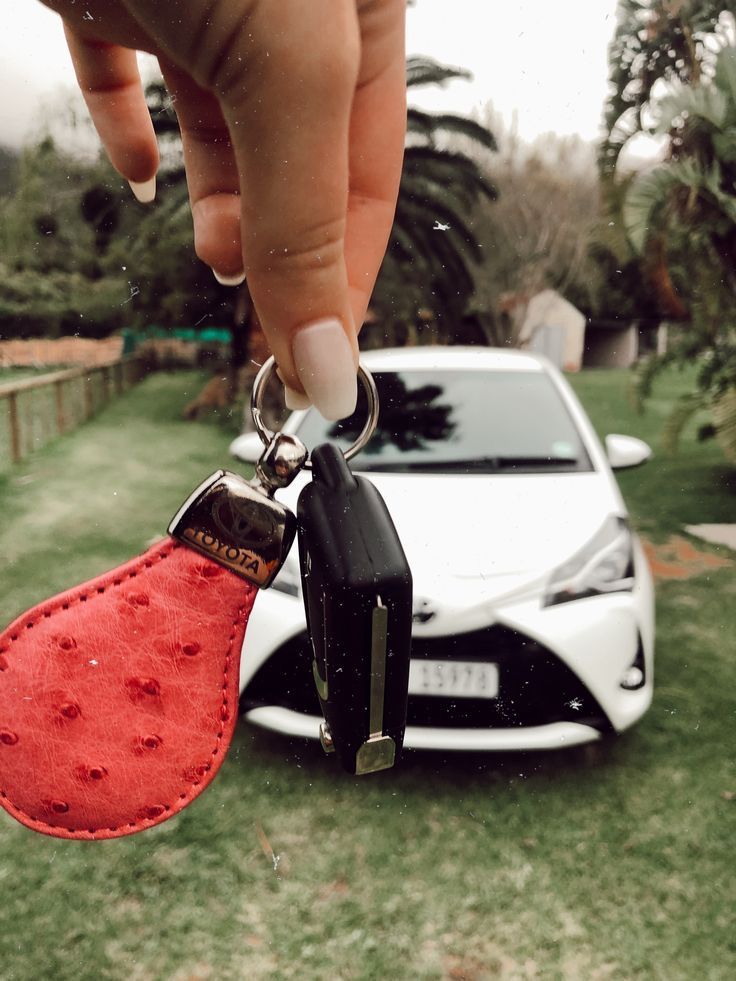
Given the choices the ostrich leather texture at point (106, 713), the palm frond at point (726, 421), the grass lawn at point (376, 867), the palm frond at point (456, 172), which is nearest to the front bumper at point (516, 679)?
the grass lawn at point (376, 867)

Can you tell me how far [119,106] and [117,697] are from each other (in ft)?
0.56

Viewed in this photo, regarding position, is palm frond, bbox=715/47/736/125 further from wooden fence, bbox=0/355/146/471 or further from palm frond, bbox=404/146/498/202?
wooden fence, bbox=0/355/146/471

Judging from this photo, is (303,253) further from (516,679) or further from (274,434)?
(516,679)

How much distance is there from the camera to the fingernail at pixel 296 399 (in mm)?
209

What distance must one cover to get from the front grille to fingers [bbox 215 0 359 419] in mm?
942

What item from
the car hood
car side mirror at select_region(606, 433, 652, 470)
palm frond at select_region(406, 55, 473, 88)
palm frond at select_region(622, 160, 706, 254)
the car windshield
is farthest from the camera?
car side mirror at select_region(606, 433, 652, 470)

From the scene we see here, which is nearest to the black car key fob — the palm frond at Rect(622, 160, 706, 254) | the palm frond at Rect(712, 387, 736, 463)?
the palm frond at Rect(622, 160, 706, 254)

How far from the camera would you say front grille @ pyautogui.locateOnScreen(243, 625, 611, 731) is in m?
1.14

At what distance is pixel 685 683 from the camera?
1.78 meters

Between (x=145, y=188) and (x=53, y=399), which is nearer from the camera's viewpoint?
(x=145, y=188)

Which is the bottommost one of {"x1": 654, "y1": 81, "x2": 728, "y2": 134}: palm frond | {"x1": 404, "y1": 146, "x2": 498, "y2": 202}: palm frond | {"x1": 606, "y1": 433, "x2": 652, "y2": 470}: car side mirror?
{"x1": 606, "y1": 433, "x2": 652, "y2": 470}: car side mirror

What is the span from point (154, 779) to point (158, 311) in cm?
22

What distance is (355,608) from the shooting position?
0.21 metres

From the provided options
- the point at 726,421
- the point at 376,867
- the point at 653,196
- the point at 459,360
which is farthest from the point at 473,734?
the point at 726,421
